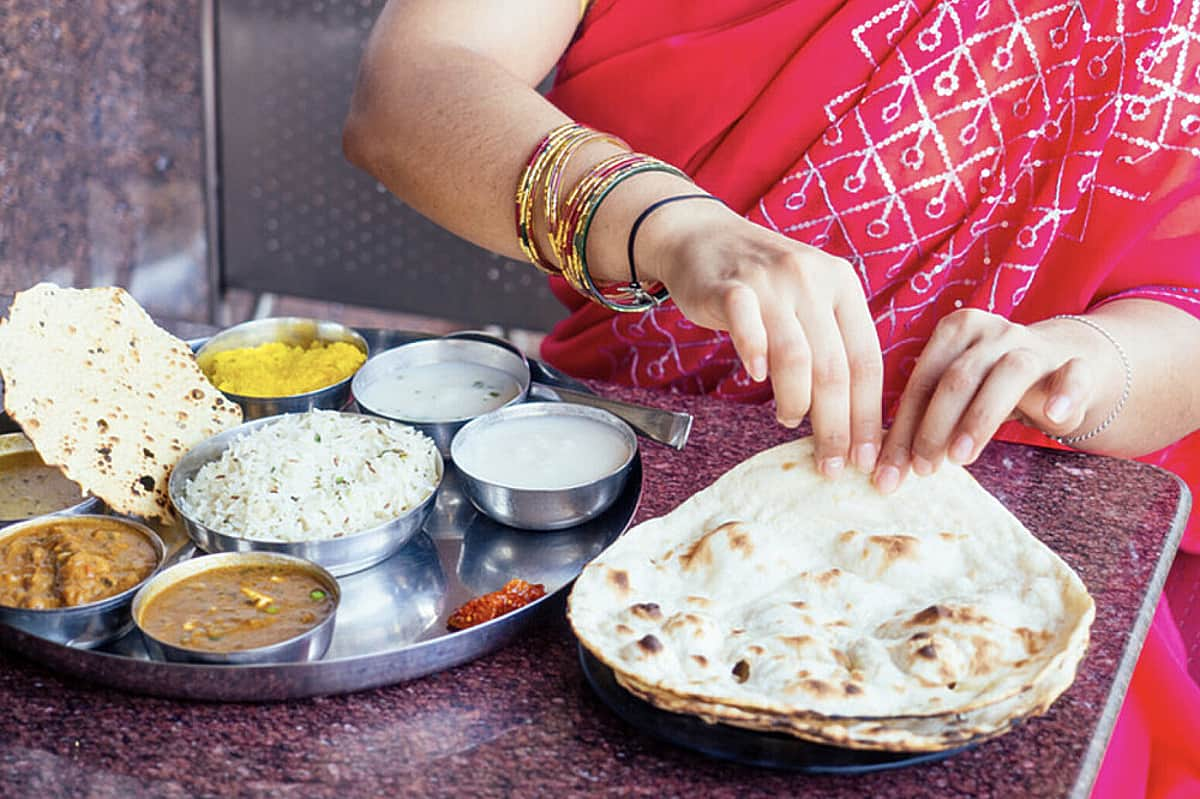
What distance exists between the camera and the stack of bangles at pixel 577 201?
1.51 m

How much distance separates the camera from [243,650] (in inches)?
42.8

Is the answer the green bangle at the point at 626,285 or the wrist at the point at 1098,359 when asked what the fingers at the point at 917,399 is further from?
the green bangle at the point at 626,285

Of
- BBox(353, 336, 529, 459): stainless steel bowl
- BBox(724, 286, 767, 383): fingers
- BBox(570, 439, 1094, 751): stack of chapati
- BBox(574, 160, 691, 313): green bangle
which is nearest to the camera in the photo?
BBox(570, 439, 1094, 751): stack of chapati

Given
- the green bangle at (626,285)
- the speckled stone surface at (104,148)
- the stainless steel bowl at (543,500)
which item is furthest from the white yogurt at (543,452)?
the speckled stone surface at (104,148)

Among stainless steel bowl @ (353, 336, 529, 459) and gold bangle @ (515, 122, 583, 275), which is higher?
gold bangle @ (515, 122, 583, 275)

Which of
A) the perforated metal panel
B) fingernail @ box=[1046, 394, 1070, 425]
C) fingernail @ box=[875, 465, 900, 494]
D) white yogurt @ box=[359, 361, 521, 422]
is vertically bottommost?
the perforated metal panel

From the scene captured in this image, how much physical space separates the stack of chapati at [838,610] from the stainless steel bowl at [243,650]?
9.7 inches

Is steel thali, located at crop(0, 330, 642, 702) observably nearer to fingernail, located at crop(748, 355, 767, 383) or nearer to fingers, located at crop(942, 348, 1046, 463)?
fingernail, located at crop(748, 355, 767, 383)

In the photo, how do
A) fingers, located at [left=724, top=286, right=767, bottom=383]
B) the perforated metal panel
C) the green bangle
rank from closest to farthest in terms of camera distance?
fingers, located at [left=724, top=286, right=767, bottom=383] < the green bangle < the perforated metal panel

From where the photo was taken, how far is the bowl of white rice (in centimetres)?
129

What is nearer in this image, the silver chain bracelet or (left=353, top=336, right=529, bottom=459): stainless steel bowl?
the silver chain bracelet

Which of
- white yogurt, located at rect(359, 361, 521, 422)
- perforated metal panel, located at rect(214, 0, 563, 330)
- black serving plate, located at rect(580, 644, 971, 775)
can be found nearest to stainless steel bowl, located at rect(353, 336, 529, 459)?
white yogurt, located at rect(359, 361, 521, 422)

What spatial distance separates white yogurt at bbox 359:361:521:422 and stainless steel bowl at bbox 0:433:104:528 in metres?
0.40

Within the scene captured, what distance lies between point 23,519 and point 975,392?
3.51 feet
